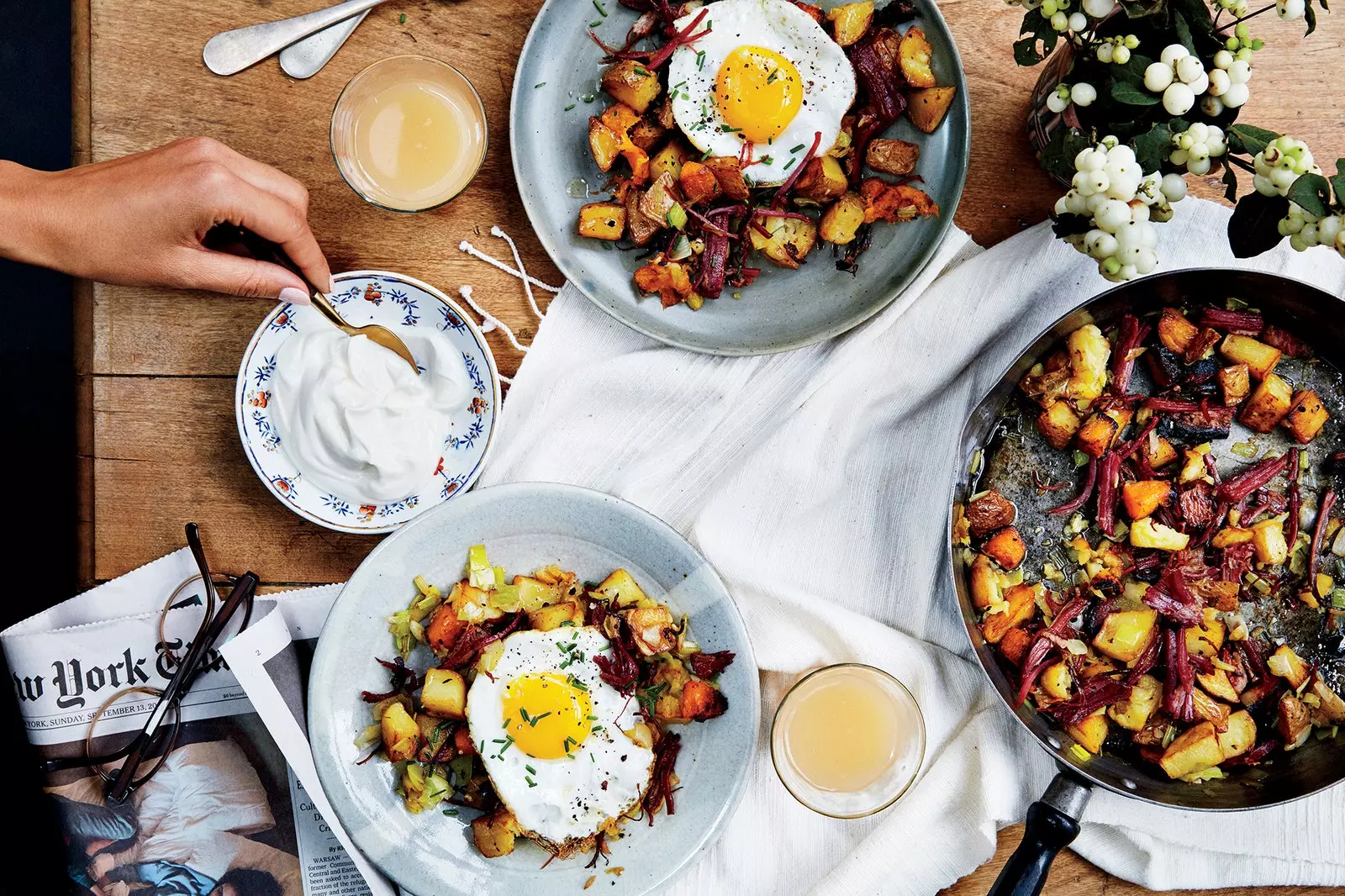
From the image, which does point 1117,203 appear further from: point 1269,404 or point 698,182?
point 698,182

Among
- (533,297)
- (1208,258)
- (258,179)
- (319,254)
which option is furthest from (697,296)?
(1208,258)

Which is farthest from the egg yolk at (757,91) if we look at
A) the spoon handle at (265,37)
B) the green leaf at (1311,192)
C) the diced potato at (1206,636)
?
the diced potato at (1206,636)

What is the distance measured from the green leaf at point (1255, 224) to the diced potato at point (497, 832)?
1829 mm

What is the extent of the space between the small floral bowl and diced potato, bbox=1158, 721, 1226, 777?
1584 mm

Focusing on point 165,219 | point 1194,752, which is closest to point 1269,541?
point 1194,752

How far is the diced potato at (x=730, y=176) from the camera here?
2168mm

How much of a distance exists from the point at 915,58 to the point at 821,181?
0.32 metres

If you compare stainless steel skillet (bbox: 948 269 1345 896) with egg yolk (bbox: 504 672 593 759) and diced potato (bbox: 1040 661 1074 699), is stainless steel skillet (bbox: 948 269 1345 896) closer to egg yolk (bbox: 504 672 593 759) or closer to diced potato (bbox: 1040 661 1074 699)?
diced potato (bbox: 1040 661 1074 699)

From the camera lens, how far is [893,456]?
7.55ft

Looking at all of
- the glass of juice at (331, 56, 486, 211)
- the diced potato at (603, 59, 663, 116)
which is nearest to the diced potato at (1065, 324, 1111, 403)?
the diced potato at (603, 59, 663, 116)

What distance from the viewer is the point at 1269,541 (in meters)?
2.06

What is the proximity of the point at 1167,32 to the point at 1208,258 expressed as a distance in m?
0.64

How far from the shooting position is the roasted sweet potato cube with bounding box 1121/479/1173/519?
6.74ft

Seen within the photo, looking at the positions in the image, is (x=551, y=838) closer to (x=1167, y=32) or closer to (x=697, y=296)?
(x=697, y=296)
